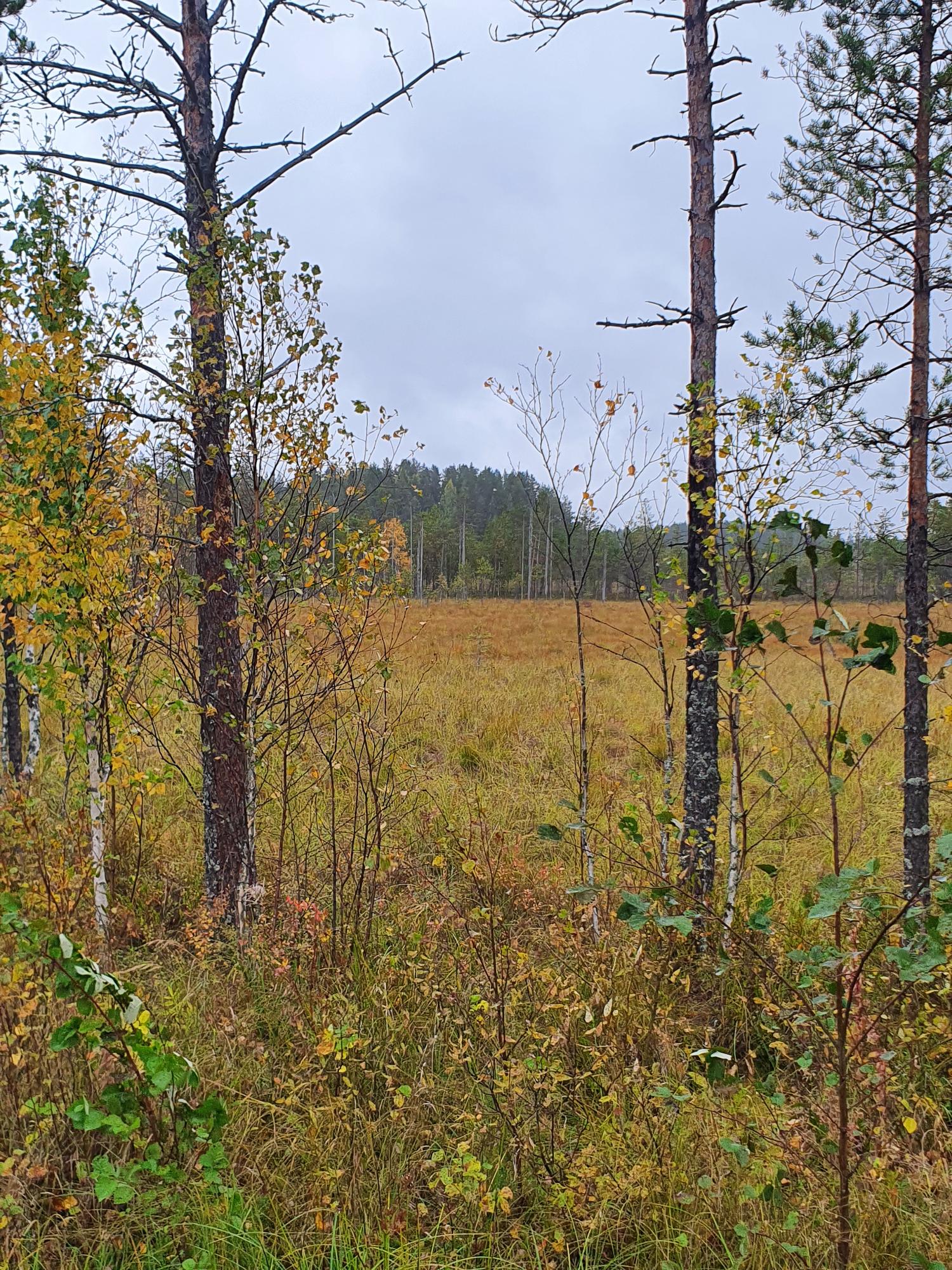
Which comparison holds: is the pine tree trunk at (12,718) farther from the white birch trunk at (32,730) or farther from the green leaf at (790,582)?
the green leaf at (790,582)

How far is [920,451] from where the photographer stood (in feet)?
11.5

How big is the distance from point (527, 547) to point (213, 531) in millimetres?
52030

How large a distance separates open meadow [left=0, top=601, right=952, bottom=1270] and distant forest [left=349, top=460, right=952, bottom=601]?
69 centimetres

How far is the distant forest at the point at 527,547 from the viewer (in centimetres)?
350

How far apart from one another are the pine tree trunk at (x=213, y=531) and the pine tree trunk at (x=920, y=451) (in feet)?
12.1

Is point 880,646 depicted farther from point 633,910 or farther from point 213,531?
point 213,531

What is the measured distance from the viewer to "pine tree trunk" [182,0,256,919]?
3295 mm

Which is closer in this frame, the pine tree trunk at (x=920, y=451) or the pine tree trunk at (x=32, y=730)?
the pine tree trunk at (x=920, y=451)

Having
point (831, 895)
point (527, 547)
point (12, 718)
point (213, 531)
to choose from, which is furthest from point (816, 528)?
point (527, 547)

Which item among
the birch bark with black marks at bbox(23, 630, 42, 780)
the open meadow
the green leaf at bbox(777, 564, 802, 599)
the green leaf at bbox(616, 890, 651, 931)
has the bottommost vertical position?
the open meadow

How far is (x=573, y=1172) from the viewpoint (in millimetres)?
2021

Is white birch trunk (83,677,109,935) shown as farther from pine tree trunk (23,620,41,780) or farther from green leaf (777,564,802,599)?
green leaf (777,564,802,599)

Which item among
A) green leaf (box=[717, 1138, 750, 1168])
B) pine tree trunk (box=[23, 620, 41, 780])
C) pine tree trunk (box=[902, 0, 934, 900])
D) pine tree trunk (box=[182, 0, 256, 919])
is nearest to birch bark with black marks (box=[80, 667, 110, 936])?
pine tree trunk (box=[182, 0, 256, 919])

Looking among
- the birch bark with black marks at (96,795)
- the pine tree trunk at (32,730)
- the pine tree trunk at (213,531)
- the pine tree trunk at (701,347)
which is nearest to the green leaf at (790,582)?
the pine tree trunk at (701,347)
